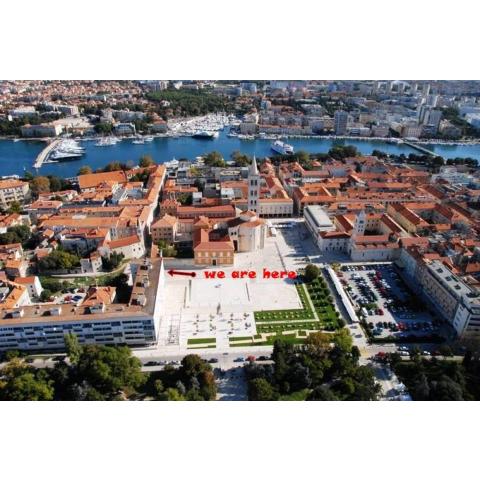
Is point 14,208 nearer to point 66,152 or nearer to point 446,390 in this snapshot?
point 66,152

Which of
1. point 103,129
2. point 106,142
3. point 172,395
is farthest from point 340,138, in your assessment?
point 172,395

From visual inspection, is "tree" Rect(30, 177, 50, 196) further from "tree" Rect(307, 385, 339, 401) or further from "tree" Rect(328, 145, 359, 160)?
"tree" Rect(328, 145, 359, 160)

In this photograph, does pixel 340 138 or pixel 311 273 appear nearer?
pixel 311 273

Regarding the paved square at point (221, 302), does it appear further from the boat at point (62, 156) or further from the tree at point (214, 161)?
the boat at point (62, 156)

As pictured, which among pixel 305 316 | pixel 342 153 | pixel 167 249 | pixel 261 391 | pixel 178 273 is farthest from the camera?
pixel 342 153

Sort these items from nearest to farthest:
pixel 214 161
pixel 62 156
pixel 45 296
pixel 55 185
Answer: pixel 45 296
pixel 55 185
pixel 214 161
pixel 62 156

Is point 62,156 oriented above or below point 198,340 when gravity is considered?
above

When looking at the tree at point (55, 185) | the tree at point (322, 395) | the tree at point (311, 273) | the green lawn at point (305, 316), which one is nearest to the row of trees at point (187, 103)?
the tree at point (55, 185)
